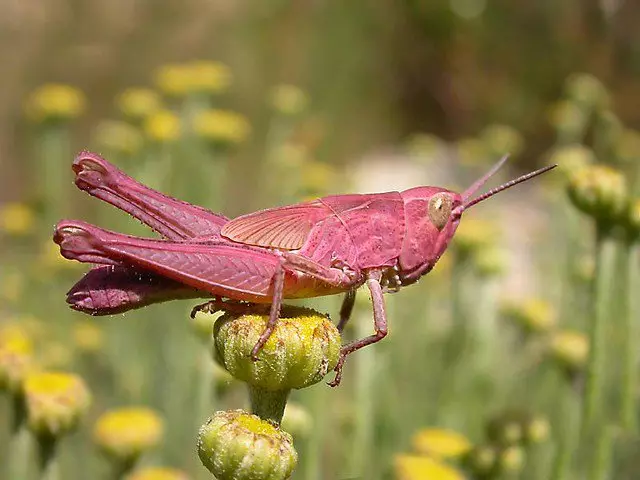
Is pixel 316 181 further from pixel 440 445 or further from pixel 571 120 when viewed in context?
pixel 571 120

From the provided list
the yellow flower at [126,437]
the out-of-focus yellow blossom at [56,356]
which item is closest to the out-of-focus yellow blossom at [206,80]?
the out-of-focus yellow blossom at [56,356]

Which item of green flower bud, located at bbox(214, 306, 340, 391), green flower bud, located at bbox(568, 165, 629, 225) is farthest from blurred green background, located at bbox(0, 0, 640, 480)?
green flower bud, located at bbox(214, 306, 340, 391)

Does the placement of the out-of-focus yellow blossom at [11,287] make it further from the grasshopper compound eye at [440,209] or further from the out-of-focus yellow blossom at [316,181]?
the grasshopper compound eye at [440,209]

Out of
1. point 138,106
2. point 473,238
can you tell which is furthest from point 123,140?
point 473,238

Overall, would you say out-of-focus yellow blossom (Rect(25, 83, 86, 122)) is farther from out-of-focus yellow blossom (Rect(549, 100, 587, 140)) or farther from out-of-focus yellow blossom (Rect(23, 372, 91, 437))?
out-of-focus yellow blossom (Rect(549, 100, 587, 140))

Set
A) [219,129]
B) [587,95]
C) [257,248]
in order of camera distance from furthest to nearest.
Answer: [587,95] < [219,129] < [257,248]

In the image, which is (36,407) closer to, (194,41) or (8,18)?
Answer: (8,18)
